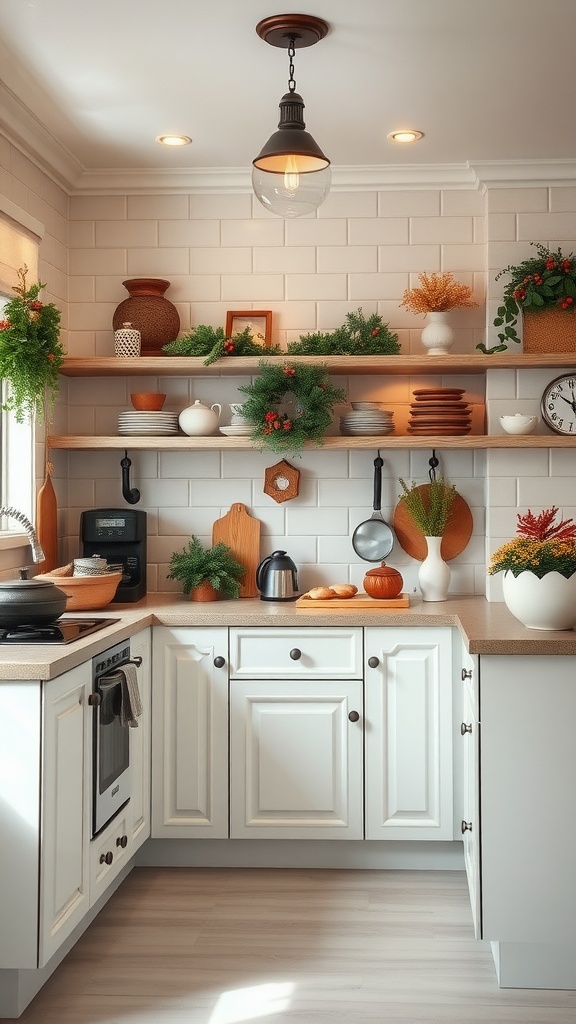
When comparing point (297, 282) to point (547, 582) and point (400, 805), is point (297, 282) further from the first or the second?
point (400, 805)

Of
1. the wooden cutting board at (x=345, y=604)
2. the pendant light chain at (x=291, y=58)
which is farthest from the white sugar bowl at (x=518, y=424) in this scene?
the pendant light chain at (x=291, y=58)

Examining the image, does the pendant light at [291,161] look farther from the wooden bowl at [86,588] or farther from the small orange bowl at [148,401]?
the wooden bowl at [86,588]

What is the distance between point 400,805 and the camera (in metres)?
3.54

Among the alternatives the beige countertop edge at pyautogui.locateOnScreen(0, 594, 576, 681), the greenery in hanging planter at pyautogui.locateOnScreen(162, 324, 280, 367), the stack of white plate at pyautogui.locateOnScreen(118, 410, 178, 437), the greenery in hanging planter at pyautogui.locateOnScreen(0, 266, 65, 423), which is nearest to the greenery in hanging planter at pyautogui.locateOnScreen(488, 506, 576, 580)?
the beige countertop edge at pyautogui.locateOnScreen(0, 594, 576, 681)

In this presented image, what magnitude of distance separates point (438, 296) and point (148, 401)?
1222mm

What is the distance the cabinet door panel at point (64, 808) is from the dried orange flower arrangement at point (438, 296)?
2.00 meters

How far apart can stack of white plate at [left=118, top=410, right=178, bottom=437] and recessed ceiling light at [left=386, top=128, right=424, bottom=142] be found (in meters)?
1.34

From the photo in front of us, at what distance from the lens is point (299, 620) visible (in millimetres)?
3525

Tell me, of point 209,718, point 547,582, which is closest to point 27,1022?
point 209,718

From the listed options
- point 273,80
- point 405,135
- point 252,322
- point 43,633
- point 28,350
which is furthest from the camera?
point 252,322

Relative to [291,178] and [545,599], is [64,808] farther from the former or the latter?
[291,178]

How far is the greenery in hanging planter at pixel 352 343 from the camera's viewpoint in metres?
3.88

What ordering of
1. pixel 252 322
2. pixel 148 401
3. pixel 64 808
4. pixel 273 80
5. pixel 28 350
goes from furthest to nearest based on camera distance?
pixel 252 322, pixel 148 401, pixel 28 350, pixel 273 80, pixel 64 808

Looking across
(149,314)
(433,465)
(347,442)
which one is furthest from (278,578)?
(149,314)
